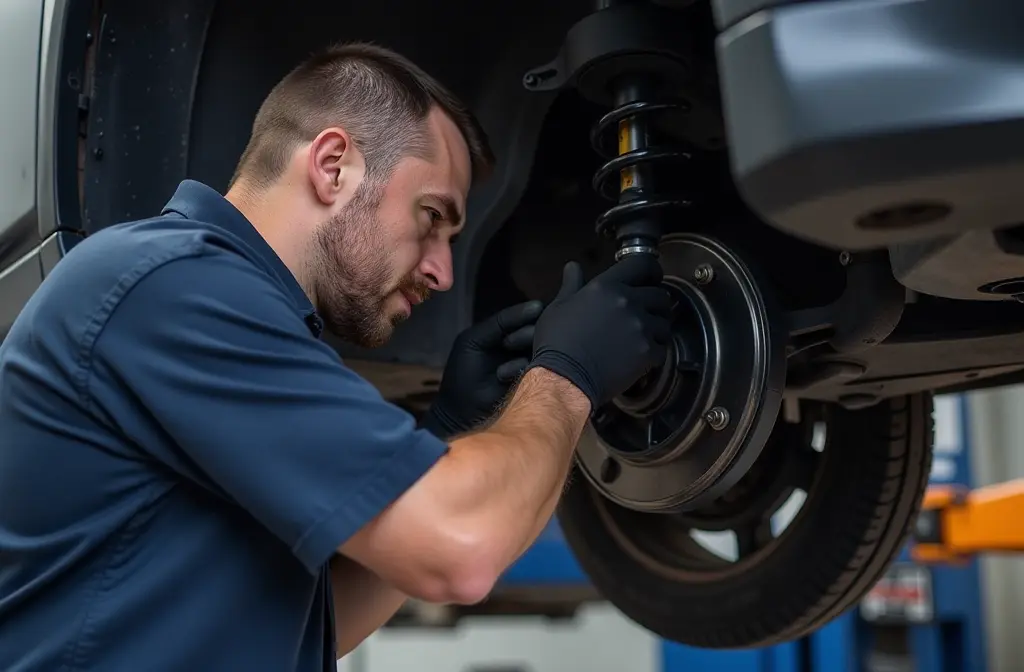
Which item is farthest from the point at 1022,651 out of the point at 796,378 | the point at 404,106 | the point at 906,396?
the point at 404,106

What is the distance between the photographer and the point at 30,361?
90 cm

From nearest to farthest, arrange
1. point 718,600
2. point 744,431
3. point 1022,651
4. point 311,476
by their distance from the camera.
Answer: point 311,476, point 744,431, point 718,600, point 1022,651

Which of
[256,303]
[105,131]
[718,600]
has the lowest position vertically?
[718,600]

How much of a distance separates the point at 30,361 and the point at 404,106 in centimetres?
44

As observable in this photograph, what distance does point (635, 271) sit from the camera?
3.41 feet

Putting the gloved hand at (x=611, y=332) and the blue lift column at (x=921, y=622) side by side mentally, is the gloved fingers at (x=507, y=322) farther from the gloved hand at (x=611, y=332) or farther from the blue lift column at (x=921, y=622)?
Result: the blue lift column at (x=921, y=622)

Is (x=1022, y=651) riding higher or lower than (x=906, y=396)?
lower

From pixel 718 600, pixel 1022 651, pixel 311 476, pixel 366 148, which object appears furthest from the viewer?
pixel 1022 651

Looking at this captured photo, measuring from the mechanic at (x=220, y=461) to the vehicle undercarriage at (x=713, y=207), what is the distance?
130 millimetres

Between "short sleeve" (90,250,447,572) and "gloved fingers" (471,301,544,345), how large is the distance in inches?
13.3

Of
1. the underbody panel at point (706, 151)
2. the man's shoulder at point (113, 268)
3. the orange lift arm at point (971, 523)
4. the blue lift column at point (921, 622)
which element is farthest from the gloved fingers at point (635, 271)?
the blue lift column at point (921, 622)

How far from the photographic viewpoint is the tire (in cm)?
142

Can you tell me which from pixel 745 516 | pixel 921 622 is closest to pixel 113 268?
pixel 745 516

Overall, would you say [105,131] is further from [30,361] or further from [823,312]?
[823,312]
